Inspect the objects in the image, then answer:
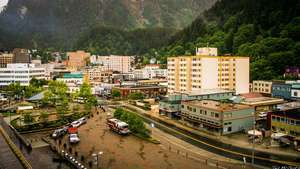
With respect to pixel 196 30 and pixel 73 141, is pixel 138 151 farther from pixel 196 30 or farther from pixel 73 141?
pixel 196 30

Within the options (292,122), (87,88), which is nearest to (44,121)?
(87,88)

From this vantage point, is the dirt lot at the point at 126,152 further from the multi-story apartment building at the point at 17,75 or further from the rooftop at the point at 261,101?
the multi-story apartment building at the point at 17,75

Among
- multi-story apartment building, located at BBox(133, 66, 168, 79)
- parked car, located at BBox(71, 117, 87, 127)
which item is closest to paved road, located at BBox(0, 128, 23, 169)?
parked car, located at BBox(71, 117, 87, 127)

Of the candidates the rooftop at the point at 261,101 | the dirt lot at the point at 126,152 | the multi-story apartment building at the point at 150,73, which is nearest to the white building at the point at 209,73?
the rooftop at the point at 261,101

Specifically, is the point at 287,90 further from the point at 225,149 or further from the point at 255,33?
the point at 255,33

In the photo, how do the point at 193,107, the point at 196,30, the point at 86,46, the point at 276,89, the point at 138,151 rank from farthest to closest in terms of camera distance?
the point at 86,46
the point at 196,30
the point at 276,89
the point at 193,107
the point at 138,151

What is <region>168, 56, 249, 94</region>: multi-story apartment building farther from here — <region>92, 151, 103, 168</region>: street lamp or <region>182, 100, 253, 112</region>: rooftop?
<region>92, 151, 103, 168</region>: street lamp
